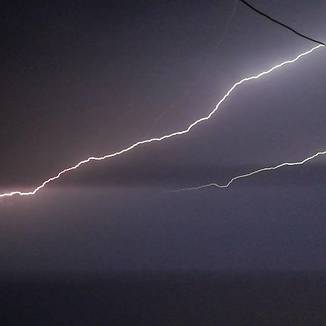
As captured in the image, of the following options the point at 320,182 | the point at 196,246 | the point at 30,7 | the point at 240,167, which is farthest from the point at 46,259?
the point at 320,182

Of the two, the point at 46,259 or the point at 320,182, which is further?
the point at 320,182

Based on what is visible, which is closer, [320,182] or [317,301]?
[317,301]

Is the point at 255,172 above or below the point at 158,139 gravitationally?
below

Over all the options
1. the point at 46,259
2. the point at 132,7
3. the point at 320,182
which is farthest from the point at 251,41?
the point at 46,259

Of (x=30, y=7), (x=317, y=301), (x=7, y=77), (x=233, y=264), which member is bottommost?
(x=317, y=301)

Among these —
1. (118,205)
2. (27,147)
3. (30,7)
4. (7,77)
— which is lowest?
(118,205)

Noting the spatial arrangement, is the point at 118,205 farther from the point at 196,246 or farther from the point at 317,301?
the point at 317,301

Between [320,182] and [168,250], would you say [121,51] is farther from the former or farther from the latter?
[320,182]

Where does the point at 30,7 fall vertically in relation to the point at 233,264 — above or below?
above
